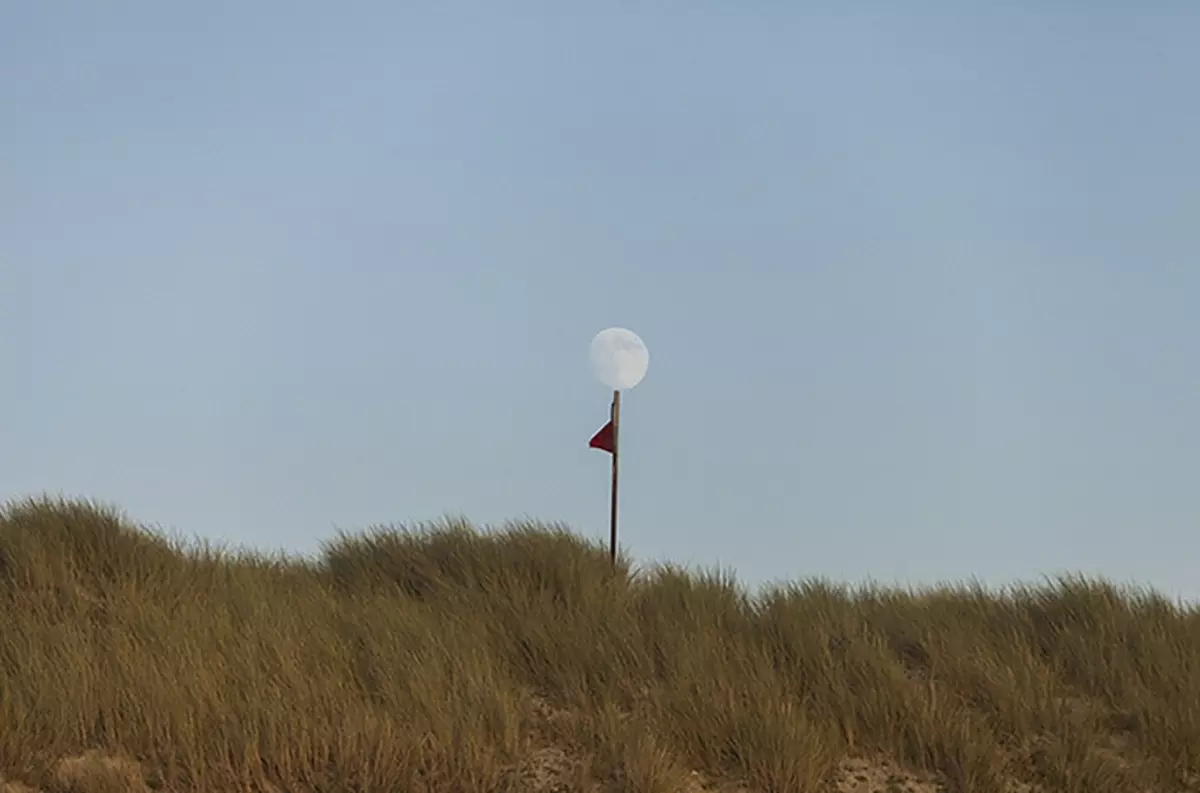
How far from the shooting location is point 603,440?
41.2 feet

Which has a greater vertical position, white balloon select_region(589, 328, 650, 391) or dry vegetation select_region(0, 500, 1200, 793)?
white balloon select_region(589, 328, 650, 391)

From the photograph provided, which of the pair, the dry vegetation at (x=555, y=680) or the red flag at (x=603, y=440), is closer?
the dry vegetation at (x=555, y=680)

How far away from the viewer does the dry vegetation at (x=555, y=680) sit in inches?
329

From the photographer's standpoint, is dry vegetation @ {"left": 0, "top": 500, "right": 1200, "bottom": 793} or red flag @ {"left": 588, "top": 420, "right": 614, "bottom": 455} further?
red flag @ {"left": 588, "top": 420, "right": 614, "bottom": 455}

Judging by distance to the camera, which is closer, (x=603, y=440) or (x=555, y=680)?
(x=555, y=680)

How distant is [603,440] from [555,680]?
3462 mm

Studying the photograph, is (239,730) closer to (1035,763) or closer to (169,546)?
(169,546)

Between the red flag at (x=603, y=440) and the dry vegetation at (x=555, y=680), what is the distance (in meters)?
1.10

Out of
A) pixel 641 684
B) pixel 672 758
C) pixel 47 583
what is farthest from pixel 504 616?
pixel 47 583

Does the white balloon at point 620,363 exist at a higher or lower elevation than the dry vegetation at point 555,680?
higher

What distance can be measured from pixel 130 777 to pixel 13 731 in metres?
1.04

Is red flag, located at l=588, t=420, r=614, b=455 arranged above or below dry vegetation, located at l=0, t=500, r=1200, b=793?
above

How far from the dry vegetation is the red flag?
1.10m

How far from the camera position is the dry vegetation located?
8367 mm
